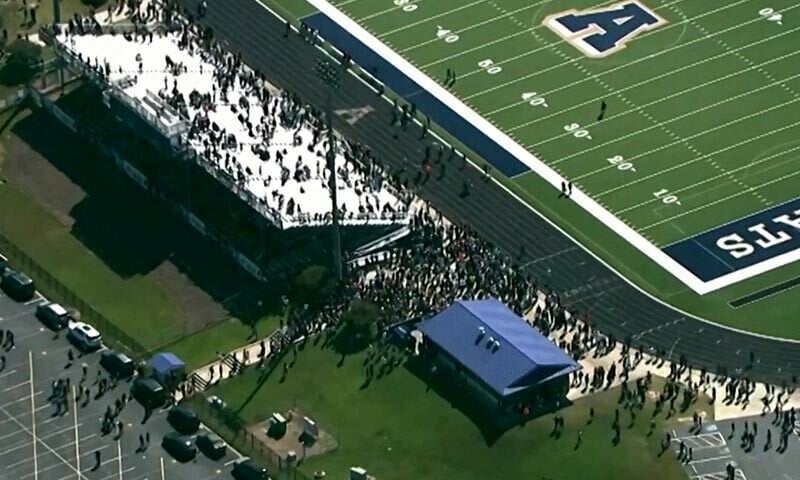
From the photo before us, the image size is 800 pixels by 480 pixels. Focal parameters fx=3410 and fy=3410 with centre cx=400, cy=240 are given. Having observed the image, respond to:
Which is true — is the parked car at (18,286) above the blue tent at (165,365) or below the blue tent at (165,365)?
below

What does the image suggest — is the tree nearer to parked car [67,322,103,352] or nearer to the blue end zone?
parked car [67,322,103,352]

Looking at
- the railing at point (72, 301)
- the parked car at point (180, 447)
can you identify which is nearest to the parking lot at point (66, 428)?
the parked car at point (180, 447)

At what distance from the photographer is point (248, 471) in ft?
587

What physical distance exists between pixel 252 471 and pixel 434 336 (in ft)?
50.2

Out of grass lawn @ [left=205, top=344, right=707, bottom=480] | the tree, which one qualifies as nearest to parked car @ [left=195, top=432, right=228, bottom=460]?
grass lawn @ [left=205, top=344, right=707, bottom=480]

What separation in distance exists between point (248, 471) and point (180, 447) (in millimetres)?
4850

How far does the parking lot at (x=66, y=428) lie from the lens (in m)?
180

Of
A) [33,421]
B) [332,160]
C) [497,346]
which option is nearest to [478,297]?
[497,346]

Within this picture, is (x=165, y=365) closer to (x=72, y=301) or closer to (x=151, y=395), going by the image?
(x=151, y=395)

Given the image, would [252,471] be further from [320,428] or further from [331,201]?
[331,201]

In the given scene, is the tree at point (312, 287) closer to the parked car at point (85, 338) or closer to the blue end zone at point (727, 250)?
the parked car at point (85, 338)

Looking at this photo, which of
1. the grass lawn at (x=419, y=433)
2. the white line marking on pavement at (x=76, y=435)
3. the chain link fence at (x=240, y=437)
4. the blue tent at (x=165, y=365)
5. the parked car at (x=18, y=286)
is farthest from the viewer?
the parked car at (x=18, y=286)

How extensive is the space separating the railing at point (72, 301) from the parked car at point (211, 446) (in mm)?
9744

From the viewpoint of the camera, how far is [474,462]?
182 meters
